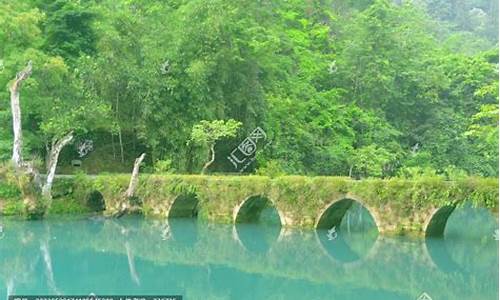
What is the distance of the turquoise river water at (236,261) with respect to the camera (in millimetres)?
13273

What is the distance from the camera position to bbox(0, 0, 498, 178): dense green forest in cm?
2595

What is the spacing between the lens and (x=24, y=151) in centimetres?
2541

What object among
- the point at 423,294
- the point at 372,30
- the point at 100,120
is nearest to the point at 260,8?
the point at 372,30

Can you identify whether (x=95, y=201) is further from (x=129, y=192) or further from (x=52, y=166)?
(x=52, y=166)

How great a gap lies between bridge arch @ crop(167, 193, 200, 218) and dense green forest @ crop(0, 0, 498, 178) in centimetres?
191

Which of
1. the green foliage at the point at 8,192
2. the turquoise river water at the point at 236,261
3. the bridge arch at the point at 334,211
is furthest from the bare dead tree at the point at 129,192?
the bridge arch at the point at 334,211

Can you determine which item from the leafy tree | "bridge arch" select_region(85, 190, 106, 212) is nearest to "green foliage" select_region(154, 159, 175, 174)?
the leafy tree

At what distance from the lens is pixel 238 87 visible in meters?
28.7

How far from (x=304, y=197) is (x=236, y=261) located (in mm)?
4692

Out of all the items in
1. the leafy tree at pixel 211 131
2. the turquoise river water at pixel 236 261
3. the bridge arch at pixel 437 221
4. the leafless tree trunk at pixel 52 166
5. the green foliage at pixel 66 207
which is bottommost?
the turquoise river water at pixel 236 261

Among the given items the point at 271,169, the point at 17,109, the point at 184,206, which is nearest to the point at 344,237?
the point at 271,169

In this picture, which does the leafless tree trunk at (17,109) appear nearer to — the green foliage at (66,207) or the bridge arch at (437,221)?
the green foliage at (66,207)

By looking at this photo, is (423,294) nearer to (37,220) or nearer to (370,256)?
(370,256)

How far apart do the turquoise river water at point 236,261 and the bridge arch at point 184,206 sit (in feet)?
1.95
